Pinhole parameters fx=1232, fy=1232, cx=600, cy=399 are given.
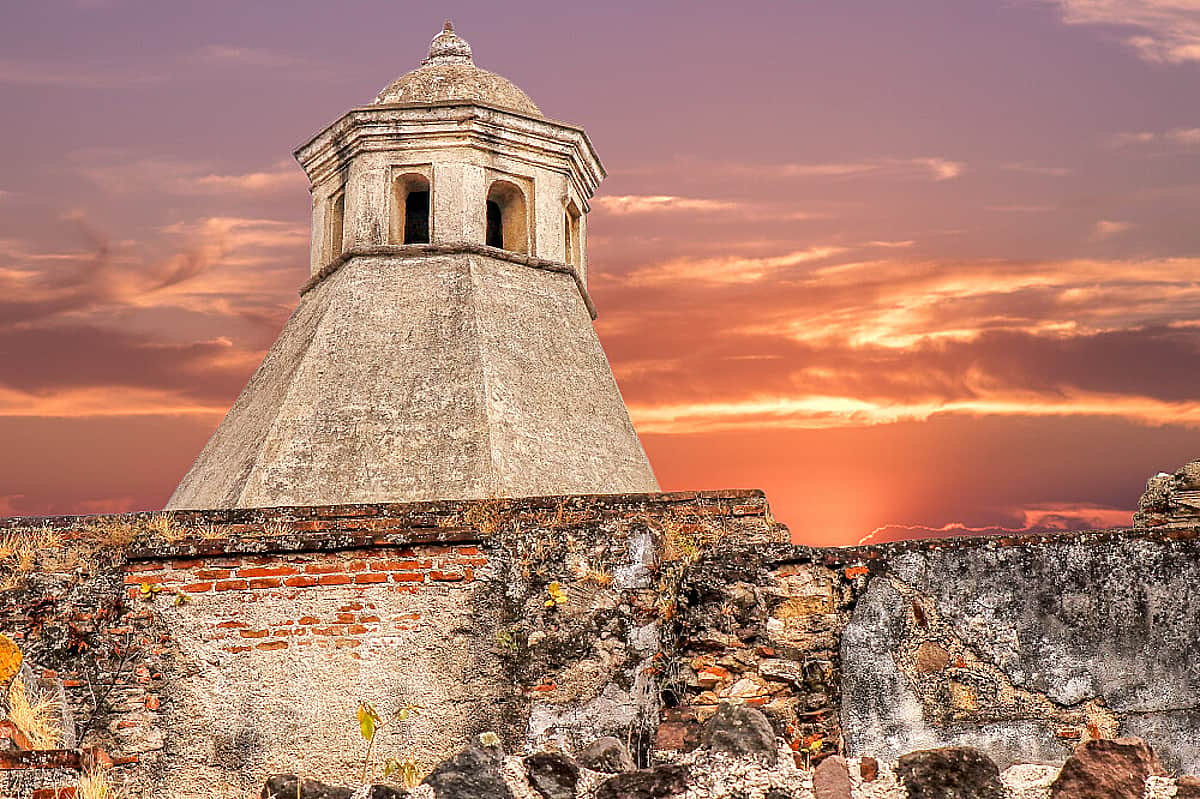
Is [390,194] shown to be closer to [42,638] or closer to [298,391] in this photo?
[298,391]

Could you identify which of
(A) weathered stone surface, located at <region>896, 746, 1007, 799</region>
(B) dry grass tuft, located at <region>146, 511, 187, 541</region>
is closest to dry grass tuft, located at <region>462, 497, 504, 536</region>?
(B) dry grass tuft, located at <region>146, 511, 187, 541</region>

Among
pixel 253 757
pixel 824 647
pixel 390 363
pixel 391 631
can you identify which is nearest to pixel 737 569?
pixel 824 647

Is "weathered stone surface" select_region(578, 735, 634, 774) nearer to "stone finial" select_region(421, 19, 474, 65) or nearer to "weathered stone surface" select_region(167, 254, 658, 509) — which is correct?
"weathered stone surface" select_region(167, 254, 658, 509)

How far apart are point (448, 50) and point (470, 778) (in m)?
12.2

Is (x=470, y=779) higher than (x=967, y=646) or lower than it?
lower

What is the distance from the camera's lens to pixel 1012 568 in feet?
18.0

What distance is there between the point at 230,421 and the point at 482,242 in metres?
3.25

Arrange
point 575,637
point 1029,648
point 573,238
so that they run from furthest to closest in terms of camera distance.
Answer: point 573,238, point 575,637, point 1029,648

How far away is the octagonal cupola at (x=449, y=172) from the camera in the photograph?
1305cm

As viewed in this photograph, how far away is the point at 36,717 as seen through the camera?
19.8ft

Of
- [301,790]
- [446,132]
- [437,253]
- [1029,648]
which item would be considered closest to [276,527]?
[301,790]

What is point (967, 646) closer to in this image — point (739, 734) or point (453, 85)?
point (739, 734)

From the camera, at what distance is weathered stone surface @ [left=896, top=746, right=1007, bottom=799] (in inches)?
146

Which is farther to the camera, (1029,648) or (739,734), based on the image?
(1029,648)
